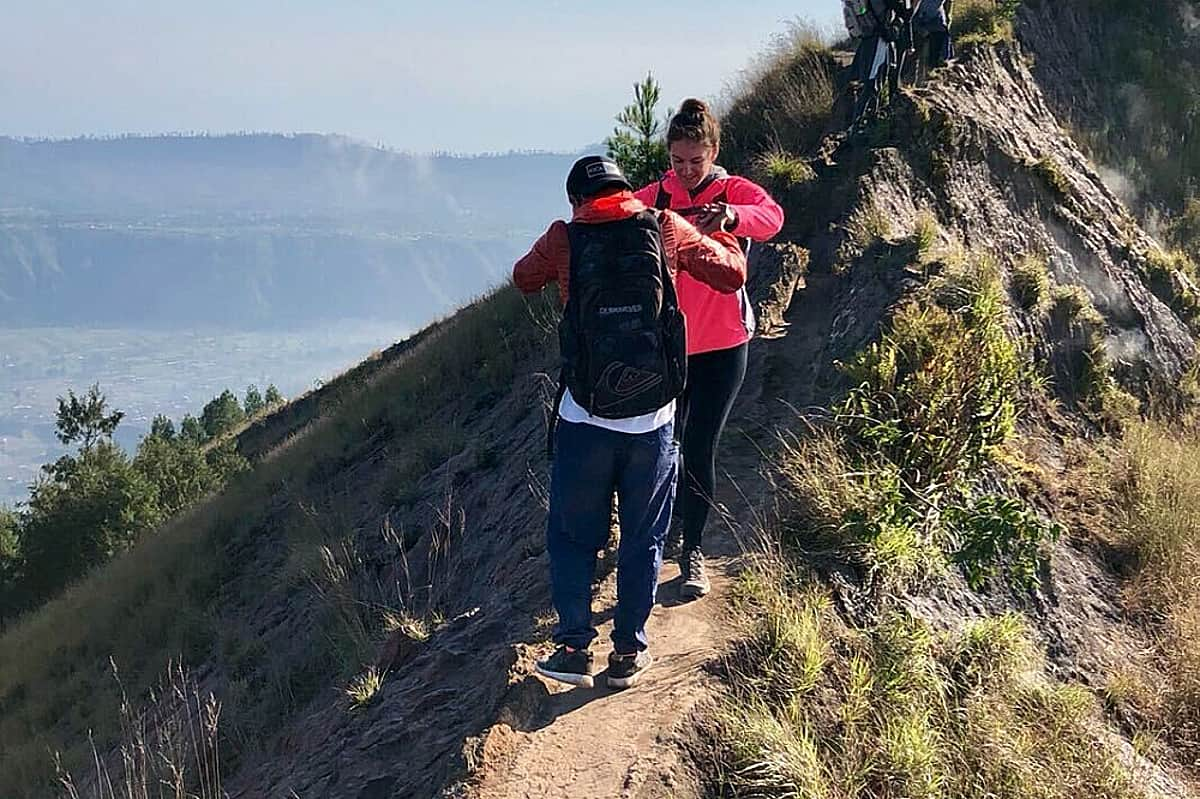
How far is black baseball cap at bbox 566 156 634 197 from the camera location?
140 inches

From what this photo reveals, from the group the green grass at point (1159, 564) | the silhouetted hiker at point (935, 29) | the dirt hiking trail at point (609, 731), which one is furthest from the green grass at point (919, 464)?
the silhouetted hiker at point (935, 29)

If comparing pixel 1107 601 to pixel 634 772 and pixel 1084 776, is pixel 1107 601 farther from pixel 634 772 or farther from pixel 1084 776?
pixel 634 772

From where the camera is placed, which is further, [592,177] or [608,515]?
[608,515]

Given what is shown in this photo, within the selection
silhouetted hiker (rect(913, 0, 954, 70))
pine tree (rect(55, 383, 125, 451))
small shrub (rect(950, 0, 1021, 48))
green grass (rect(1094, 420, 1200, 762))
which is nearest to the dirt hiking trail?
green grass (rect(1094, 420, 1200, 762))

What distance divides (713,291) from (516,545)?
281 cm

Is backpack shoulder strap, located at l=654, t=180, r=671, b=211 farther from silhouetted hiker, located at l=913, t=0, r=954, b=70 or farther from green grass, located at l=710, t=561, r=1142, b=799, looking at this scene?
silhouetted hiker, located at l=913, t=0, r=954, b=70

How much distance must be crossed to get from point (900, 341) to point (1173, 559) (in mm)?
2003

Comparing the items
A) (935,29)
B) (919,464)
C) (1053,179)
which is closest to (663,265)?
(919,464)

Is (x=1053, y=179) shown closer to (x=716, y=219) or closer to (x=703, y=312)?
(x=703, y=312)

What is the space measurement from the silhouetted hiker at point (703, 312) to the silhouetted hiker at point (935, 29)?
666 cm

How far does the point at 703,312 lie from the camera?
4.38 meters

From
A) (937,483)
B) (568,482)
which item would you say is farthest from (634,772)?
(937,483)

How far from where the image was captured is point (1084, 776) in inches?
148

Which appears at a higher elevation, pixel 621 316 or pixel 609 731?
pixel 621 316
